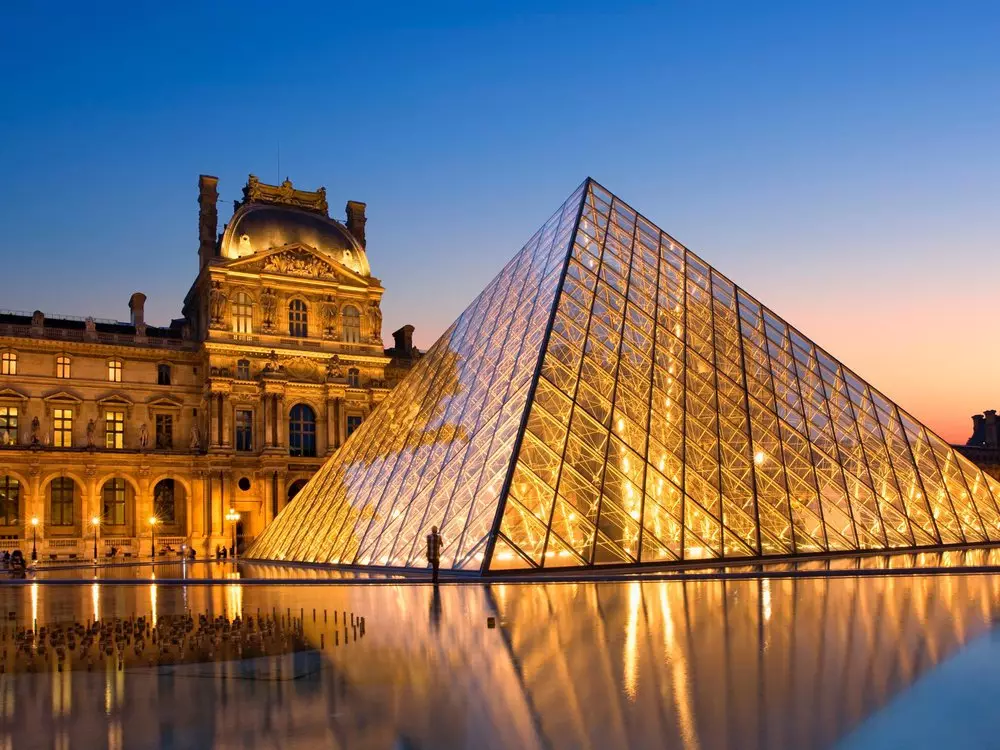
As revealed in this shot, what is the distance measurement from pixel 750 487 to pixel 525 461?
6.42 metres

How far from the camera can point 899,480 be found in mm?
28141

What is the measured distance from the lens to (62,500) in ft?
173

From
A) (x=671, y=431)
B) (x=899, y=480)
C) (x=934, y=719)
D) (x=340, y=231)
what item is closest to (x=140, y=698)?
(x=934, y=719)

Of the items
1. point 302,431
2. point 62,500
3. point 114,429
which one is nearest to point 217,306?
point 302,431

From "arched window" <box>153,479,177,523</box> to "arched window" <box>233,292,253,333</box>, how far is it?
1008 cm

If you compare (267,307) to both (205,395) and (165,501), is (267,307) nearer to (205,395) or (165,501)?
(205,395)

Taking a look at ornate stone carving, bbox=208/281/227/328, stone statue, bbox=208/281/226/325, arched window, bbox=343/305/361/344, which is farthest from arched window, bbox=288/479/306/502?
stone statue, bbox=208/281/226/325

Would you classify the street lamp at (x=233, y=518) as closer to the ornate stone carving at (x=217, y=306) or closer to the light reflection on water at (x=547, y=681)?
the ornate stone carving at (x=217, y=306)

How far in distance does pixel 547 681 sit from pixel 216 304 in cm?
4931

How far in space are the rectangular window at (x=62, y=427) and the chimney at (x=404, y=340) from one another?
73.3ft

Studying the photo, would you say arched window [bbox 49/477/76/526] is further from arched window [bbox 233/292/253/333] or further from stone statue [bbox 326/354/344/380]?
stone statue [bbox 326/354/344/380]

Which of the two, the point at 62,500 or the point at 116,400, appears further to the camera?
the point at 116,400

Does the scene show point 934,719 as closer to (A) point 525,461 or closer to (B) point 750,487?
(A) point 525,461

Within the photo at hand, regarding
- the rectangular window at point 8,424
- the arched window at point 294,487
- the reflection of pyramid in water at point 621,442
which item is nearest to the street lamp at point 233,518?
the arched window at point 294,487
